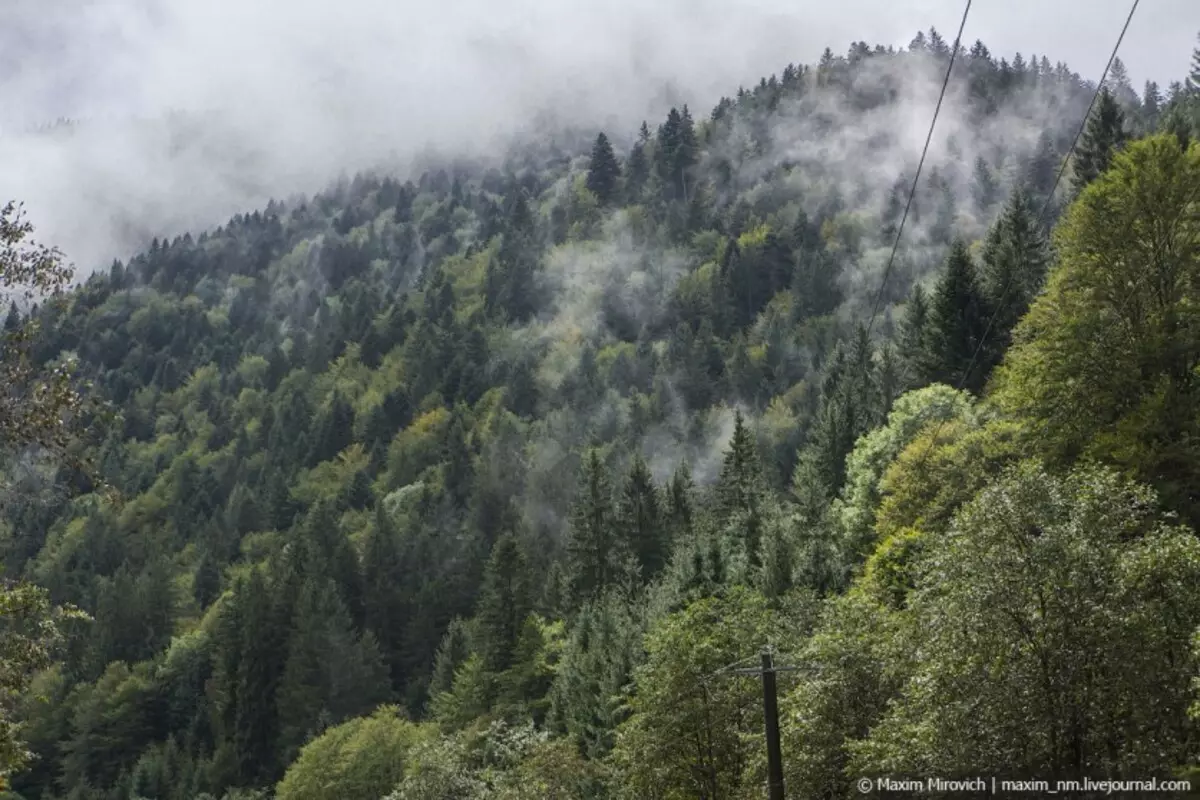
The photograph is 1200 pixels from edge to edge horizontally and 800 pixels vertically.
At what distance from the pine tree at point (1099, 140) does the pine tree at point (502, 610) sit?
54.1m

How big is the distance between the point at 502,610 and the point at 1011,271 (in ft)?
157

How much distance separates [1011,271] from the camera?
234ft

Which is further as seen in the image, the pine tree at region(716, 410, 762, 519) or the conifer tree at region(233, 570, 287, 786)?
the conifer tree at region(233, 570, 287, 786)

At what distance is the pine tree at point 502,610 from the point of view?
87.5 metres

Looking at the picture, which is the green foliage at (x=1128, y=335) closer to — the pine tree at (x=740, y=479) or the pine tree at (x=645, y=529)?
the pine tree at (x=740, y=479)

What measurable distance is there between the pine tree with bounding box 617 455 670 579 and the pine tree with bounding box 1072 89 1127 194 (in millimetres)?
42459

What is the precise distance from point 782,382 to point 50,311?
17704cm

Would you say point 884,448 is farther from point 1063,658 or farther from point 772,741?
point 1063,658

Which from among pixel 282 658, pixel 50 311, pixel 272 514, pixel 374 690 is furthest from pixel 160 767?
pixel 50 311

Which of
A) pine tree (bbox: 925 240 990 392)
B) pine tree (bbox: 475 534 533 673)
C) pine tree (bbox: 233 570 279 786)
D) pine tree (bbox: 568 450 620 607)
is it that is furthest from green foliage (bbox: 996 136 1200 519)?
pine tree (bbox: 233 570 279 786)

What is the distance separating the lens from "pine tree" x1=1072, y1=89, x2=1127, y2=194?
241 feet

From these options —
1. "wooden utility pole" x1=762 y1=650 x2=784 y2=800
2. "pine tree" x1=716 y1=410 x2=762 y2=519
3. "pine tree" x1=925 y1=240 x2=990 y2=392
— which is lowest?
"wooden utility pole" x1=762 y1=650 x2=784 y2=800

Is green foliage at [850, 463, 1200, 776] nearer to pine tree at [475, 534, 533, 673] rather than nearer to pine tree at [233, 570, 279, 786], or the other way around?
pine tree at [475, 534, 533, 673]

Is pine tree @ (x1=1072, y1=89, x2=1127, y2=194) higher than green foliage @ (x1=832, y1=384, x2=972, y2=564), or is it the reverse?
pine tree @ (x1=1072, y1=89, x2=1127, y2=194)
